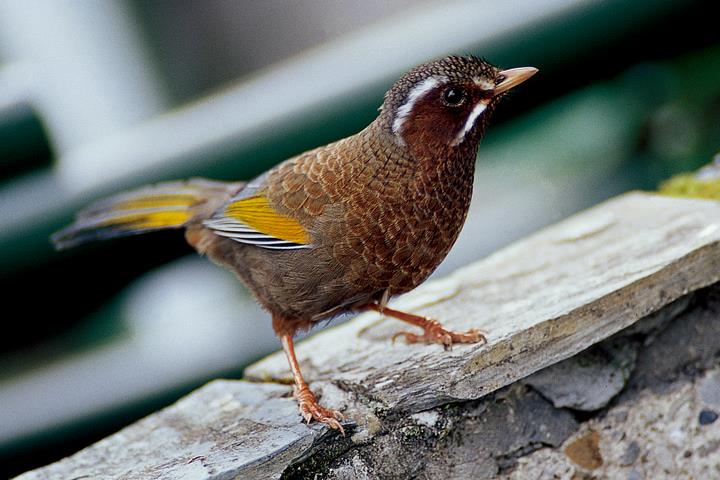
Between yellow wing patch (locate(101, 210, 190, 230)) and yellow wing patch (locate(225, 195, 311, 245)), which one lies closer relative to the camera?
yellow wing patch (locate(225, 195, 311, 245))

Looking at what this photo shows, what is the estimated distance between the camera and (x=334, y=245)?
2.91m

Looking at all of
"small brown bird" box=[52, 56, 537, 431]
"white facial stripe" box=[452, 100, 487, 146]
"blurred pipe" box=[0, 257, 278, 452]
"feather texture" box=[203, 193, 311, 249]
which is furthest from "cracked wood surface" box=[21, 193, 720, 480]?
"blurred pipe" box=[0, 257, 278, 452]

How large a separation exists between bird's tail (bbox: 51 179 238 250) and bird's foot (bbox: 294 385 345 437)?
3.87 ft

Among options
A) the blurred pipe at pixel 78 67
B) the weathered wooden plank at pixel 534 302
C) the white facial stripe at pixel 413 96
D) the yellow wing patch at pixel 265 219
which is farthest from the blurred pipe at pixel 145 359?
the white facial stripe at pixel 413 96

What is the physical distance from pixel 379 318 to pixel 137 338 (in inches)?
91.6

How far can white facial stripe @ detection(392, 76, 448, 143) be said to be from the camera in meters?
2.84

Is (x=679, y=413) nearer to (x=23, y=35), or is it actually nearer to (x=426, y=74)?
(x=426, y=74)

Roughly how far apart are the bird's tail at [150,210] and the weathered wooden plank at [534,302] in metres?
0.73

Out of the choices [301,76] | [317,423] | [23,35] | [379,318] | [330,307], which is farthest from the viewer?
[301,76]

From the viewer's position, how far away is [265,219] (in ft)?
10.4

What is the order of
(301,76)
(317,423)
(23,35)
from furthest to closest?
(301,76) < (23,35) < (317,423)

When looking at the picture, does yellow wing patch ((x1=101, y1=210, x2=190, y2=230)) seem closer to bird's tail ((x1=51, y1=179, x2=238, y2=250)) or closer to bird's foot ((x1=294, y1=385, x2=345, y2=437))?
bird's tail ((x1=51, y1=179, x2=238, y2=250))

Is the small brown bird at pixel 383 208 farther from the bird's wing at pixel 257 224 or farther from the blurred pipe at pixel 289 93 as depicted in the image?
the blurred pipe at pixel 289 93

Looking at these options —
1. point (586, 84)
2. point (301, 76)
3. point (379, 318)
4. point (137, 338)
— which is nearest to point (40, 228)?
point (137, 338)
